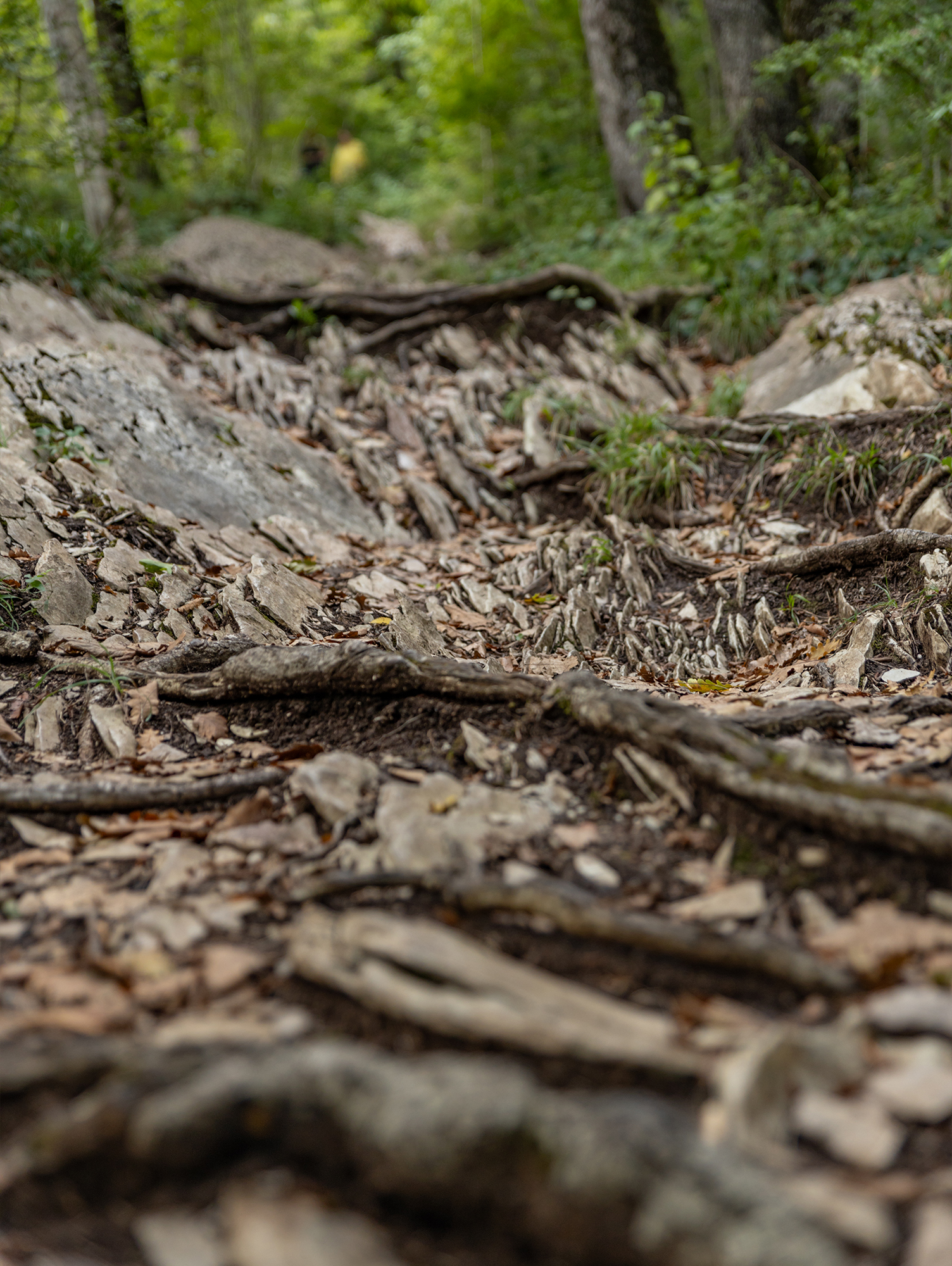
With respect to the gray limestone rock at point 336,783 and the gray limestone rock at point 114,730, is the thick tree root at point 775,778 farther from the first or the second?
the gray limestone rock at point 114,730

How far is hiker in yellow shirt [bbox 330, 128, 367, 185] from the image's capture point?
14414 millimetres

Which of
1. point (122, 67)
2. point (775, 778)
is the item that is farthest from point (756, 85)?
point (775, 778)

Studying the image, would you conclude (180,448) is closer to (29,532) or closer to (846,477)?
(29,532)

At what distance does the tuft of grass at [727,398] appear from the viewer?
5.82 m

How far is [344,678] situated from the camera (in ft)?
8.73

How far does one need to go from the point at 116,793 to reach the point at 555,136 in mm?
12732

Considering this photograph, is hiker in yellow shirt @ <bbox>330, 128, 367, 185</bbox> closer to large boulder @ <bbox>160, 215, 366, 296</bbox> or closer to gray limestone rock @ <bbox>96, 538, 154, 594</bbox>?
large boulder @ <bbox>160, 215, 366, 296</bbox>

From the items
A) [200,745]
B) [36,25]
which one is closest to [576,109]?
[36,25]

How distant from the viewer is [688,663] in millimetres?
3680

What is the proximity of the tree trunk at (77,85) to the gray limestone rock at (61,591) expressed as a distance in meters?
4.98

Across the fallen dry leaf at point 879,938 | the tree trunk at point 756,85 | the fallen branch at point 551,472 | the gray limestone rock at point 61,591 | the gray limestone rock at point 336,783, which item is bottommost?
the fallen dry leaf at point 879,938

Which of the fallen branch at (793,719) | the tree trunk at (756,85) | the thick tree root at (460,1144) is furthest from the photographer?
the tree trunk at (756,85)

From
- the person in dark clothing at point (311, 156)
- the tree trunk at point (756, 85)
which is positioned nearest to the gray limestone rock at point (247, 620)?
the tree trunk at point (756, 85)

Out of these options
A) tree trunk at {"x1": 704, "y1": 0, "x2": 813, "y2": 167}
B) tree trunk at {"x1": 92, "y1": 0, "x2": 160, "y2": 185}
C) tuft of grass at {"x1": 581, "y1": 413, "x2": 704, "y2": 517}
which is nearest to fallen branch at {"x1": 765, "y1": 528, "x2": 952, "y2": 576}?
tuft of grass at {"x1": 581, "y1": 413, "x2": 704, "y2": 517}
